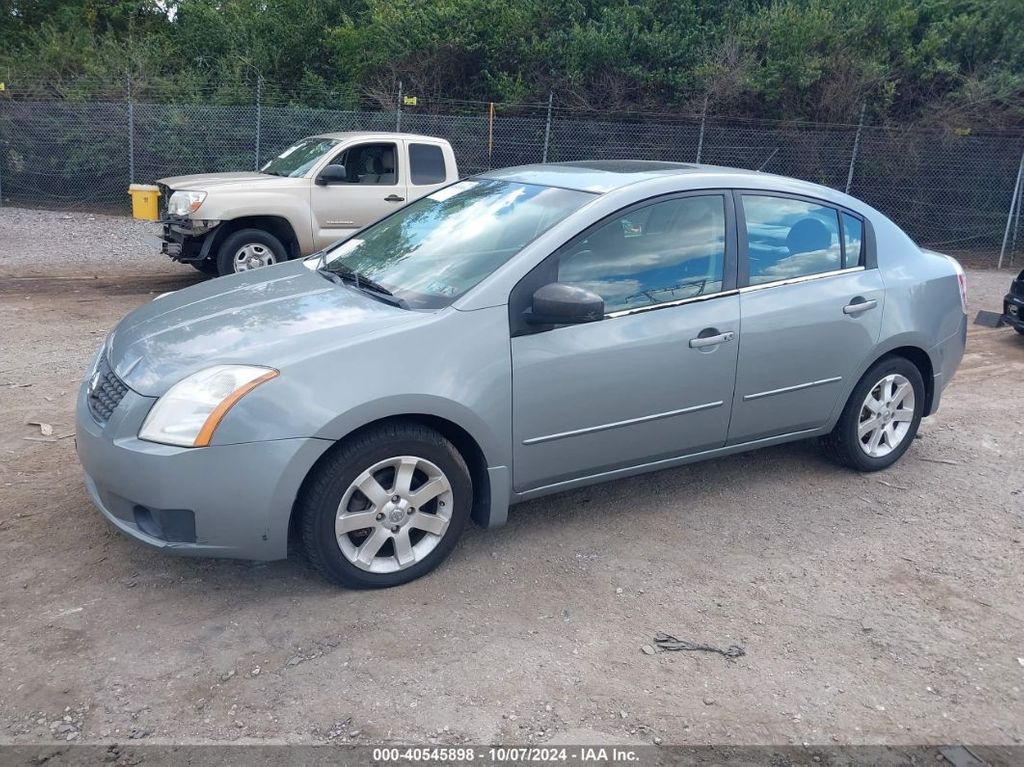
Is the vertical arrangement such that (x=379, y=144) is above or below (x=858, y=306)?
above

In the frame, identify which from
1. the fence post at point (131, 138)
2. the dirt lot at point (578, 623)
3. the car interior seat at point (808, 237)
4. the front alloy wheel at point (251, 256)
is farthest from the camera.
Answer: the fence post at point (131, 138)

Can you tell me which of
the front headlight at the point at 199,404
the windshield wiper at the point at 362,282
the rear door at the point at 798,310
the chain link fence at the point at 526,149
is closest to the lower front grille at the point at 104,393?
the front headlight at the point at 199,404

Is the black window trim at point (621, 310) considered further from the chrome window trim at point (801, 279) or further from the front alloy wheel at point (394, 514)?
the front alloy wheel at point (394, 514)

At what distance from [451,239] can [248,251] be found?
5931mm

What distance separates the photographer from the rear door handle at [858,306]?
4.86 meters

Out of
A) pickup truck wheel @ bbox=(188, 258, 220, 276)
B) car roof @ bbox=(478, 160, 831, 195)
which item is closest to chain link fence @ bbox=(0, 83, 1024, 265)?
pickup truck wheel @ bbox=(188, 258, 220, 276)

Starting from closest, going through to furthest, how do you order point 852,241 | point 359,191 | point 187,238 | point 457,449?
1. point 457,449
2. point 852,241
3. point 187,238
4. point 359,191

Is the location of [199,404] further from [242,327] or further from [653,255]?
[653,255]

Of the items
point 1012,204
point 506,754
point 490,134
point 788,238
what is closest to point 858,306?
point 788,238

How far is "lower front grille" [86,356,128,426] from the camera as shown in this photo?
12.1 ft

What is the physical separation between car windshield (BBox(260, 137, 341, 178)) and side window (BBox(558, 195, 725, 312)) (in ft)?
21.9

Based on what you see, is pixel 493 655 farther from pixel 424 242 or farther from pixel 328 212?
pixel 328 212

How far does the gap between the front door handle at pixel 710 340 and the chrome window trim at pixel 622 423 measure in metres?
0.29

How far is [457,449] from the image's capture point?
157 inches
